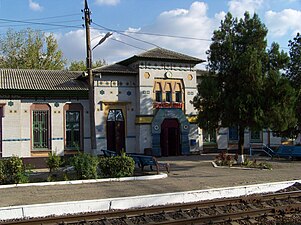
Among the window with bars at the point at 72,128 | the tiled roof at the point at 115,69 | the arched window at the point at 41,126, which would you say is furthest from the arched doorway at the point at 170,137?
the arched window at the point at 41,126

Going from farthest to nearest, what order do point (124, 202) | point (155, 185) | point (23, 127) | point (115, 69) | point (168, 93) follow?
point (168, 93), point (115, 69), point (23, 127), point (155, 185), point (124, 202)

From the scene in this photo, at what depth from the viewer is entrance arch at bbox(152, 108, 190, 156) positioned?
25.6 meters

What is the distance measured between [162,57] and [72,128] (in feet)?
23.1

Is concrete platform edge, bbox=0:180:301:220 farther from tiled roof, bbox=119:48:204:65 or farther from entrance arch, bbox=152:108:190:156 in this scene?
tiled roof, bbox=119:48:204:65

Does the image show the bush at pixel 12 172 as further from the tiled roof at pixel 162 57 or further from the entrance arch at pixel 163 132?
Result: the tiled roof at pixel 162 57

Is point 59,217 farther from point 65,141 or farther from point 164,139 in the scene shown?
point 164,139

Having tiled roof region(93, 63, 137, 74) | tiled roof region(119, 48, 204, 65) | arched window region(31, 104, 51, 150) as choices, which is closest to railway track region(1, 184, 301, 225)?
arched window region(31, 104, 51, 150)

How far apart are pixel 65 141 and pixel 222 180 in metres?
11.8

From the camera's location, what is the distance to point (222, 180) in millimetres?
15406

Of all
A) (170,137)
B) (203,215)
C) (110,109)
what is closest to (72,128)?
(110,109)

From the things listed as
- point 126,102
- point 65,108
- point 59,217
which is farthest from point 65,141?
point 59,217

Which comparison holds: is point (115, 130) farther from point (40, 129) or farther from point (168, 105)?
point (40, 129)

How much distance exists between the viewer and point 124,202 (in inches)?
436

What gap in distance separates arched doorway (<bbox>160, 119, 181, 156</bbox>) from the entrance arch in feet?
0.27
